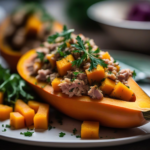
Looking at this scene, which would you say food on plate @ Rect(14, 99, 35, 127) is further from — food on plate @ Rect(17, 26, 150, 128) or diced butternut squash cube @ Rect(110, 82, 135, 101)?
diced butternut squash cube @ Rect(110, 82, 135, 101)

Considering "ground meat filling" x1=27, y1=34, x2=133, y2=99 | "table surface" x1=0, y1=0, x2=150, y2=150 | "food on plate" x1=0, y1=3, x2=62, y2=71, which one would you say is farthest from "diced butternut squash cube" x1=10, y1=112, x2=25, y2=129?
"food on plate" x1=0, y1=3, x2=62, y2=71

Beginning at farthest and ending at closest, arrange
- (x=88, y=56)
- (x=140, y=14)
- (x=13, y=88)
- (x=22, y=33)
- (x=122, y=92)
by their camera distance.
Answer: (x=140, y=14), (x=22, y=33), (x=13, y=88), (x=88, y=56), (x=122, y=92)

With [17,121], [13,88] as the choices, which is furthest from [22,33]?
[17,121]

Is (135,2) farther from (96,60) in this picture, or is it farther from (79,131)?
(79,131)

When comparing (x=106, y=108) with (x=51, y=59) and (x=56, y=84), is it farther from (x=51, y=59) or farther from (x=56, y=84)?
(x=51, y=59)

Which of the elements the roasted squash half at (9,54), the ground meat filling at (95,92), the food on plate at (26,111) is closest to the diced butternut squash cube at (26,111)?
the food on plate at (26,111)

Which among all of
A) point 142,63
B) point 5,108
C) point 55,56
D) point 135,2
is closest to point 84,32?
point 135,2
